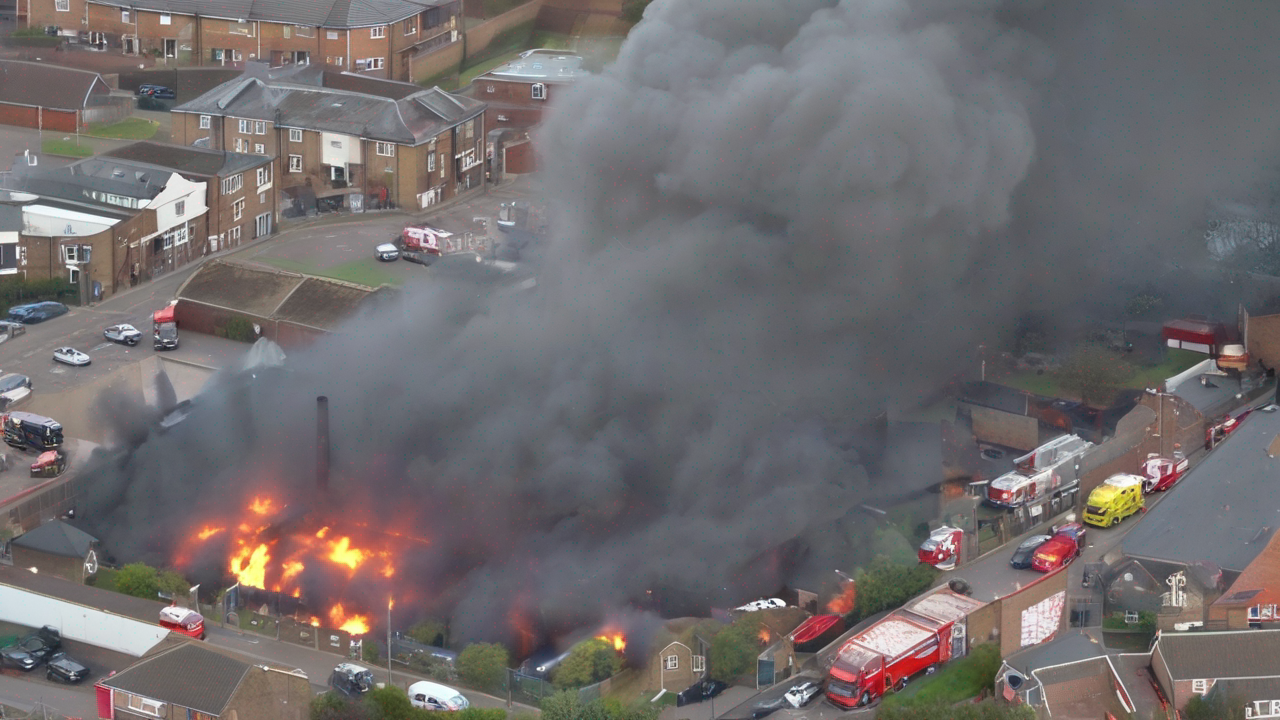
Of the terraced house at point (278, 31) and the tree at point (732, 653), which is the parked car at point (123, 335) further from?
the tree at point (732, 653)

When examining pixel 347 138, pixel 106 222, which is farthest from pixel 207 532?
pixel 347 138

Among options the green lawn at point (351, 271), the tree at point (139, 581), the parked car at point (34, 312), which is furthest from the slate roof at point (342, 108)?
the tree at point (139, 581)

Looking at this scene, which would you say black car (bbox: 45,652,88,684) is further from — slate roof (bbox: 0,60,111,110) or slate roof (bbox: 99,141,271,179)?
slate roof (bbox: 0,60,111,110)

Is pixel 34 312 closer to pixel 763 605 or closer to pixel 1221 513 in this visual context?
pixel 763 605

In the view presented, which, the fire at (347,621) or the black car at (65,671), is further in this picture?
the fire at (347,621)

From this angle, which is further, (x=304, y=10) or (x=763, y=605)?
(x=304, y=10)

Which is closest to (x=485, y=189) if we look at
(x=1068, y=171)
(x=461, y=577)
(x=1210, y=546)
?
(x=1068, y=171)

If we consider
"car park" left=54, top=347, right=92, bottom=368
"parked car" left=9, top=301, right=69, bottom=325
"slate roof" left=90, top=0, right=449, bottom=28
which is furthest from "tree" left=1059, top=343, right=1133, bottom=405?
"slate roof" left=90, top=0, right=449, bottom=28

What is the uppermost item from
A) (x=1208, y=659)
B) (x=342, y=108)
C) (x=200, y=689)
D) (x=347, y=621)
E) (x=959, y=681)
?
(x=342, y=108)
